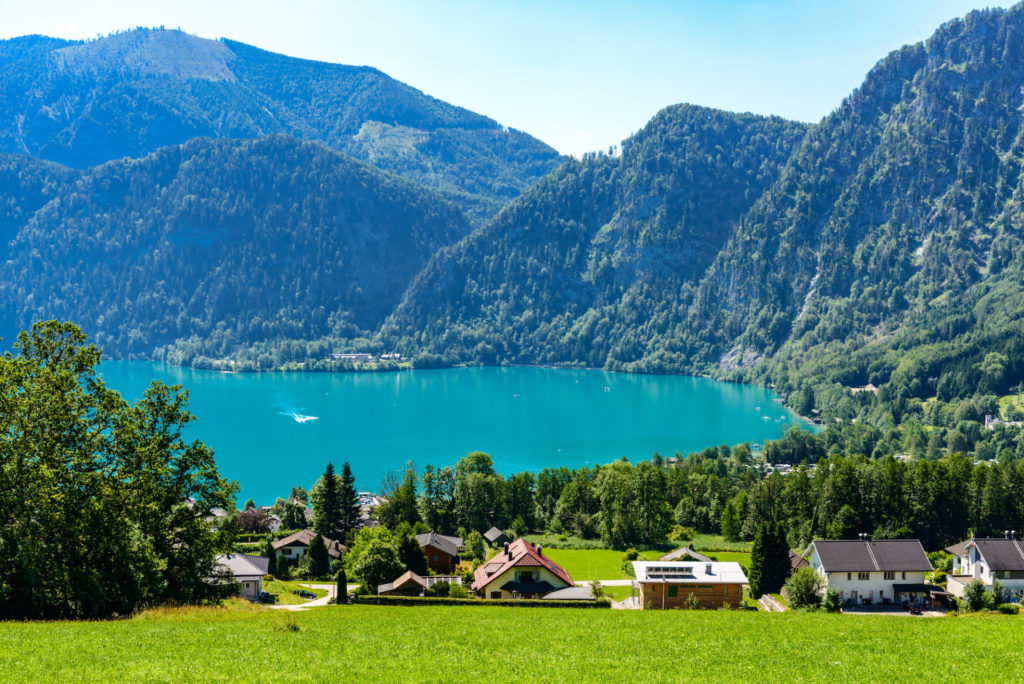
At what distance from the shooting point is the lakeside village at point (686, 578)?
118 feet

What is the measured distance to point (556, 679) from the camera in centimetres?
1598

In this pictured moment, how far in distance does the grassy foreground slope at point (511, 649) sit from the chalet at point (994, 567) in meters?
20.6

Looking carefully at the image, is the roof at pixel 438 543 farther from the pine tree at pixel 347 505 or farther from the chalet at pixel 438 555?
the pine tree at pixel 347 505

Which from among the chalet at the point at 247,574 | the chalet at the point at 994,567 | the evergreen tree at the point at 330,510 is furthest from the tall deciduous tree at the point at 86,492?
the chalet at the point at 994,567

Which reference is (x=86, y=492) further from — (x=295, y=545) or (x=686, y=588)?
(x=295, y=545)

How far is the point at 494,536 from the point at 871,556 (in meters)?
27.5

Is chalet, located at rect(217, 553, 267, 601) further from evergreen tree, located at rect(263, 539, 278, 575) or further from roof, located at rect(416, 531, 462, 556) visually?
roof, located at rect(416, 531, 462, 556)

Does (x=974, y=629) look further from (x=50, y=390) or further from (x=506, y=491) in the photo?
(x=506, y=491)

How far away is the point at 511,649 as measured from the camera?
18781mm

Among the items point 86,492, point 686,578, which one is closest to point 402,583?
point 686,578

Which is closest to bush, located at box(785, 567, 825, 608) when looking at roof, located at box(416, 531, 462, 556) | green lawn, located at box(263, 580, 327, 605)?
roof, located at box(416, 531, 462, 556)

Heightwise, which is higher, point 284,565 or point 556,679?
point 556,679

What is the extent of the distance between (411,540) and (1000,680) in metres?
35.2

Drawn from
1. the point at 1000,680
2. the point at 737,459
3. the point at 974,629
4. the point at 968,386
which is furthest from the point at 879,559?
the point at 968,386
